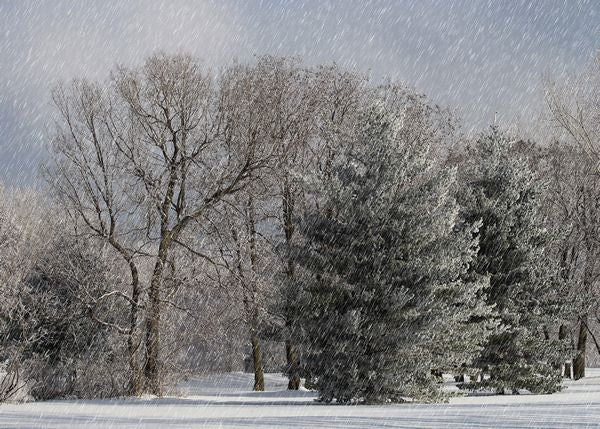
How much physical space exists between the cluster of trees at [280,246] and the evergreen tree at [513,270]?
68 millimetres

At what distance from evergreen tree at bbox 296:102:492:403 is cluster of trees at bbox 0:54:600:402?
2.0 inches

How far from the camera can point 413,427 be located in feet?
34.7

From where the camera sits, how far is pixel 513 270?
84.0 ft

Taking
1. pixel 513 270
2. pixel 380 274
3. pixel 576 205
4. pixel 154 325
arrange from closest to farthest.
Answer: pixel 380 274, pixel 154 325, pixel 513 270, pixel 576 205

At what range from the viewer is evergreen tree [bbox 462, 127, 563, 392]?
25547 millimetres

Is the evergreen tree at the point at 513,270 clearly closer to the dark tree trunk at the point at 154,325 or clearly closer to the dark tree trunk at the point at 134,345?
the dark tree trunk at the point at 154,325

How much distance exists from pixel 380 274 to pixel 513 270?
872cm

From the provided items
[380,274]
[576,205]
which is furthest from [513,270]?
[576,205]

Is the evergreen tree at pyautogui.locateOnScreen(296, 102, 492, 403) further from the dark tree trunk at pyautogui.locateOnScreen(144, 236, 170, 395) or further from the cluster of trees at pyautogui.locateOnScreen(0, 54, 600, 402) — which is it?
the dark tree trunk at pyautogui.locateOnScreen(144, 236, 170, 395)

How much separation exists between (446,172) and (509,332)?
28.5ft

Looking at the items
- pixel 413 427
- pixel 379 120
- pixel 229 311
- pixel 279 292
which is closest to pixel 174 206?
pixel 229 311

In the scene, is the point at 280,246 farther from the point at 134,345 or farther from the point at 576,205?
the point at 576,205

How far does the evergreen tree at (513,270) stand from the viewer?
25547mm

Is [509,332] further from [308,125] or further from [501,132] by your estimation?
[308,125]
